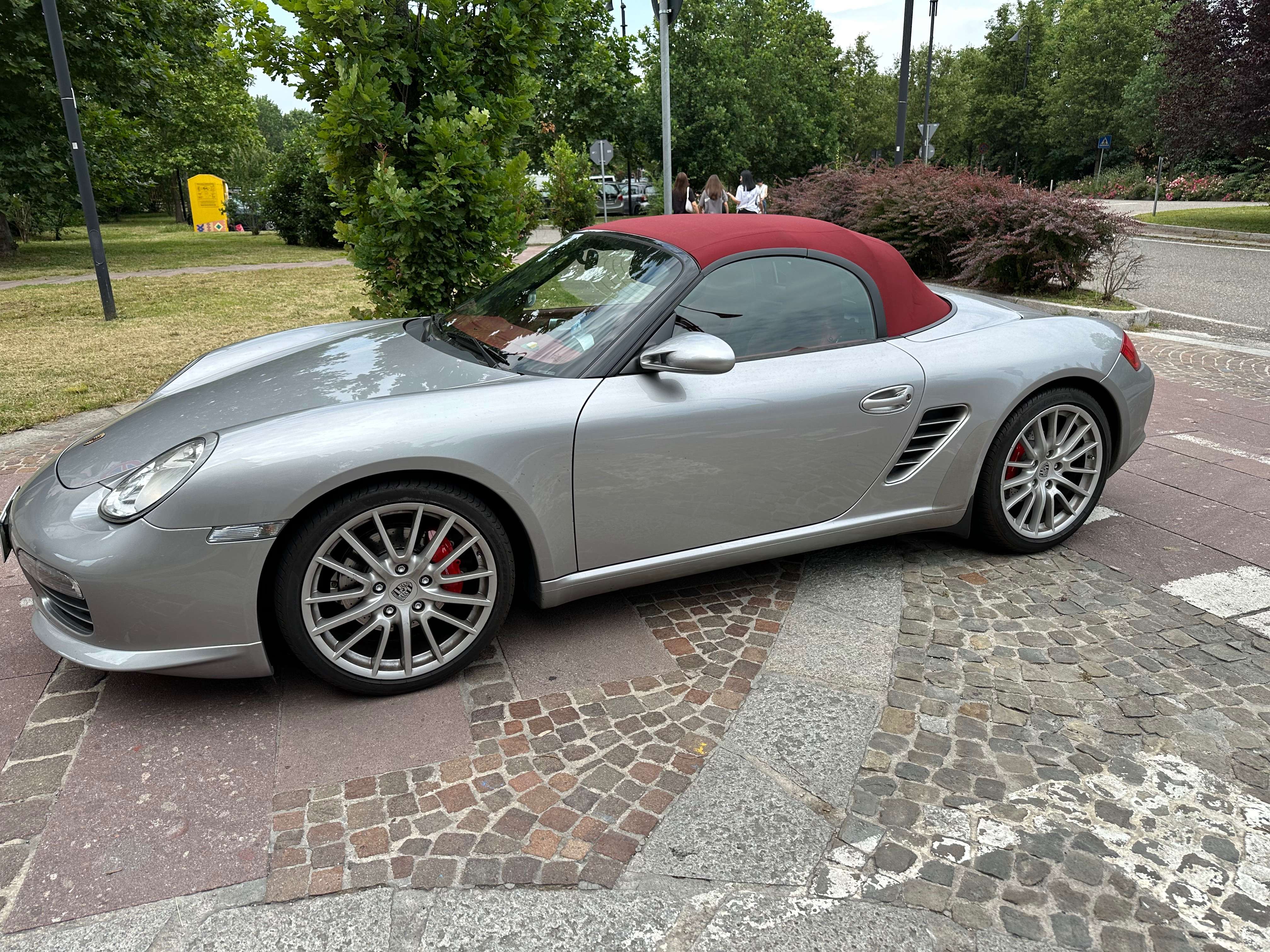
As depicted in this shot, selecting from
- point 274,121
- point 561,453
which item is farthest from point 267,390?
point 274,121

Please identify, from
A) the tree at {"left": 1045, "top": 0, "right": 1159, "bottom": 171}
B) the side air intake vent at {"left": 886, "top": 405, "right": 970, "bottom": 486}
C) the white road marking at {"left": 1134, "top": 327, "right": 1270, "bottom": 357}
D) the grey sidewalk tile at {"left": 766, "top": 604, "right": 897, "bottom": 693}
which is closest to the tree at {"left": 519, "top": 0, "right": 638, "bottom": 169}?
the tree at {"left": 1045, "top": 0, "right": 1159, "bottom": 171}

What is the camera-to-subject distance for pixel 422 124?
6246 millimetres

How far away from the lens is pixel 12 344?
895cm

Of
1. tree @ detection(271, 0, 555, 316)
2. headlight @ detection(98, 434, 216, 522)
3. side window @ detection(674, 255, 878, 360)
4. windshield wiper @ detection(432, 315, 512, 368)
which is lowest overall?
headlight @ detection(98, 434, 216, 522)

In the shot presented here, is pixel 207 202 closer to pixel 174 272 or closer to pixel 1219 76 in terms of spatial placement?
pixel 174 272

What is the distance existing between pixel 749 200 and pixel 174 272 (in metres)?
10.6

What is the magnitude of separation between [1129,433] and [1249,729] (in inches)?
64.3

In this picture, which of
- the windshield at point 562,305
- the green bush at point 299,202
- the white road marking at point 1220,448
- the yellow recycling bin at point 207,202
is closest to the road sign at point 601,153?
the green bush at point 299,202

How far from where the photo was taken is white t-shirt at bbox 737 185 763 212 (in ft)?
51.8

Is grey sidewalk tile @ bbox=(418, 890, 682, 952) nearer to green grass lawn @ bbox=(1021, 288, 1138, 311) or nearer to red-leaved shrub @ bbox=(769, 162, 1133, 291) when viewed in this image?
green grass lawn @ bbox=(1021, 288, 1138, 311)

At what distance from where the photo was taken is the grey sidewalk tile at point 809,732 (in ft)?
8.33

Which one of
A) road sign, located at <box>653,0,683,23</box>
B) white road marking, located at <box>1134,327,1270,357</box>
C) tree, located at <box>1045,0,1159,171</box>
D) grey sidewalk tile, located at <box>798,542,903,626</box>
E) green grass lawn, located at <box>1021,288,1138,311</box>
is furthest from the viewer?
tree, located at <box>1045,0,1159,171</box>

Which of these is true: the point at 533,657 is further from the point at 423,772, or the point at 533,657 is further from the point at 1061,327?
the point at 1061,327

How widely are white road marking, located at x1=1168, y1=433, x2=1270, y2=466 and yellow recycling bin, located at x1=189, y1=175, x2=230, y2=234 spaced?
38.9 metres
